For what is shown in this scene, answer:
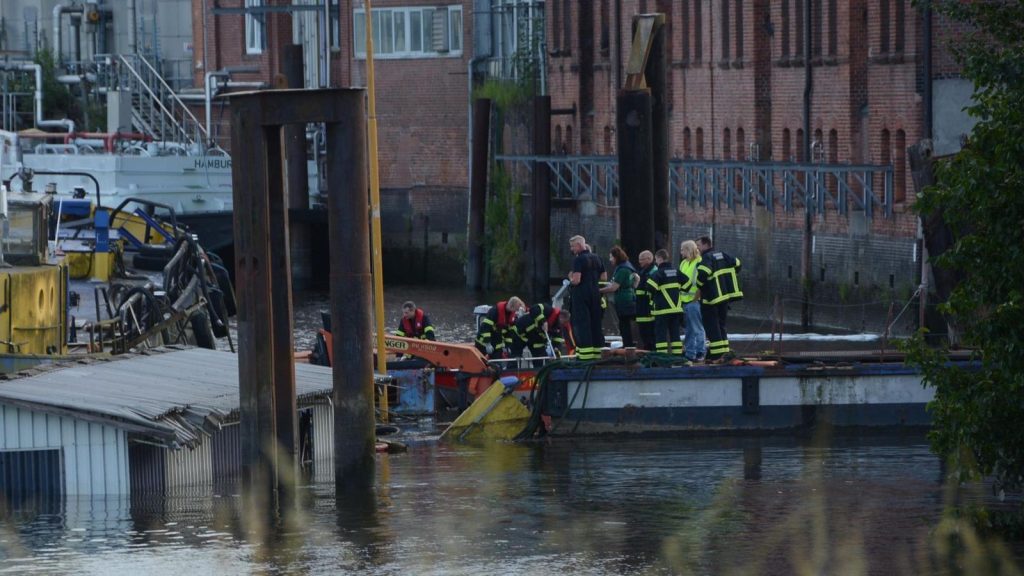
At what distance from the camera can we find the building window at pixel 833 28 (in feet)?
134

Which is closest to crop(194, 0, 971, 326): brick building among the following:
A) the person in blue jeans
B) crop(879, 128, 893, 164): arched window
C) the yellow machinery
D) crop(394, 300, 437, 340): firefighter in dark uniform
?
crop(879, 128, 893, 164): arched window

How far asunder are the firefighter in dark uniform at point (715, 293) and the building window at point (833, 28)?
17351mm

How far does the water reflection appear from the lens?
1689 centimetres

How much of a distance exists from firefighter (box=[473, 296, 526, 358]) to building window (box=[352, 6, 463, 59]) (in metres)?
32.6

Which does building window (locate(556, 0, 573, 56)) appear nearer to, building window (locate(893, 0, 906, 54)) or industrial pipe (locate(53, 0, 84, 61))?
building window (locate(893, 0, 906, 54))

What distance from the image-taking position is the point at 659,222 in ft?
93.5

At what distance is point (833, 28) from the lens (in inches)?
1617

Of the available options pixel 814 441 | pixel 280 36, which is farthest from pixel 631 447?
pixel 280 36

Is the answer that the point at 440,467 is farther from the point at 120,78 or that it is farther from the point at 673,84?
the point at 120,78

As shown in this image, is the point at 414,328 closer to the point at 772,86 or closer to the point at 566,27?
the point at 772,86

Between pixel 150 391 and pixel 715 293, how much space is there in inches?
284

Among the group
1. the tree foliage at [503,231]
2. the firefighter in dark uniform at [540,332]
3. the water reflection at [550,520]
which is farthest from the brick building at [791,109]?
the water reflection at [550,520]

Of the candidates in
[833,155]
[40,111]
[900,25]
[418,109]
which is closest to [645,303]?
[900,25]

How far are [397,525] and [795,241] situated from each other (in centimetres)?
2321
